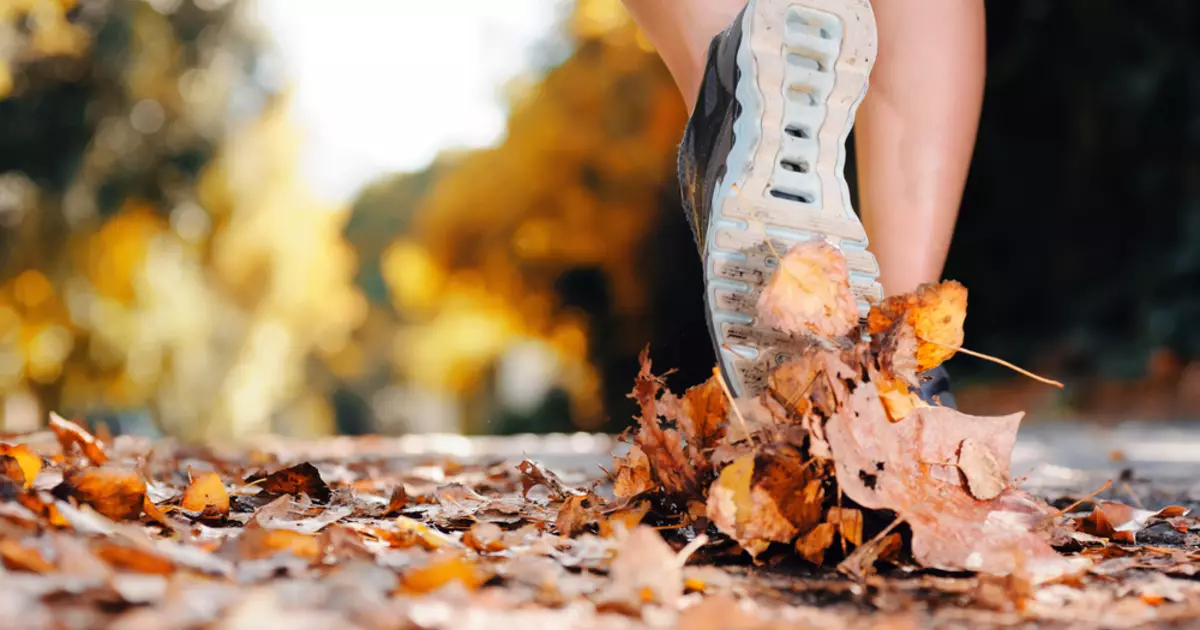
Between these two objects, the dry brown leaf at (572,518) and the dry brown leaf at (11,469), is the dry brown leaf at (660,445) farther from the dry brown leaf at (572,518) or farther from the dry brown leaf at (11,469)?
the dry brown leaf at (11,469)

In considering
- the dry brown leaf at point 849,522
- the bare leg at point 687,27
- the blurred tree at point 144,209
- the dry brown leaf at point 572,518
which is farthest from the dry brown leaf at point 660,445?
the blurred tree at point 144,209

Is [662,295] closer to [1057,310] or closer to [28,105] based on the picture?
[1057,310]

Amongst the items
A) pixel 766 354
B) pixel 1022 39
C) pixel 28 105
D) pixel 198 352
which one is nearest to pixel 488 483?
pixel 766 354

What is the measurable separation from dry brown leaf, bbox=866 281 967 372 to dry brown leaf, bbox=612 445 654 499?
1.11 ft

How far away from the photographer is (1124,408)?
348 inches

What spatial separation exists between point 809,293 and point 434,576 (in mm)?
578

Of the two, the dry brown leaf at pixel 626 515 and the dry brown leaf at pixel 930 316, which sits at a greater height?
the dry brown leaf at pixel 930 316

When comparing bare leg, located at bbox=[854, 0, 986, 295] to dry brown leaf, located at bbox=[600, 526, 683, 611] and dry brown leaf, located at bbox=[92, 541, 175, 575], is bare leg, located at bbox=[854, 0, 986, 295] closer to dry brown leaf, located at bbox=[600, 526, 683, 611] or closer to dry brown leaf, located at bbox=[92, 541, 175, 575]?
dry brown leaf, located at bbox=[600, 526, 683, 611]

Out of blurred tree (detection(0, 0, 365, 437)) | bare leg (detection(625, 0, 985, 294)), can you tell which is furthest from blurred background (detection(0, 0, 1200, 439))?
bare leg (detection(625, 0, 985, 294))

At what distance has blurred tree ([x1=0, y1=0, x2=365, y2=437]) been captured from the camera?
10.0 m

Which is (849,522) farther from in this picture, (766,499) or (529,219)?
(529,219)

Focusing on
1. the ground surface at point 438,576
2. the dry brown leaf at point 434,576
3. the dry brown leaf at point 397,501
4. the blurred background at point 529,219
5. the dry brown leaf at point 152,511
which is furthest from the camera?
the blurred background at point 529,219

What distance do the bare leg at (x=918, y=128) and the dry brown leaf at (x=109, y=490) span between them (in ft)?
3.88

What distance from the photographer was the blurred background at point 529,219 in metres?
7.47
